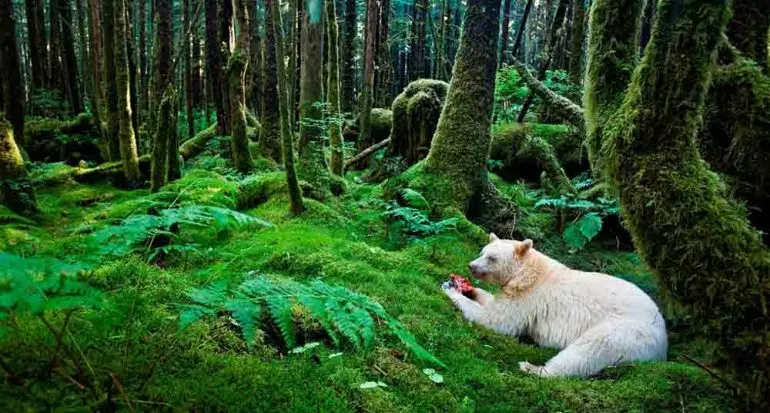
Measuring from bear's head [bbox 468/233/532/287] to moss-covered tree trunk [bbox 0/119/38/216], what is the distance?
678 cm

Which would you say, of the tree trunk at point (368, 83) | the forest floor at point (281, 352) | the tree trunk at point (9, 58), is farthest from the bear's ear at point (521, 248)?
the tree trunk at point (368, 83)

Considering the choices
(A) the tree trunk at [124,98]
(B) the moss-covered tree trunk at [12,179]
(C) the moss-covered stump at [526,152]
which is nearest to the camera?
(B) the moss-covered tree trunk at [12,179]

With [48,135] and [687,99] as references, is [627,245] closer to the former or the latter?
[687,99]

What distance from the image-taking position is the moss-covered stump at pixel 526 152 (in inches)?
484

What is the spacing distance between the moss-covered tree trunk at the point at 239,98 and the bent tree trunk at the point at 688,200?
822 centimetres

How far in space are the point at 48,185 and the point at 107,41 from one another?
346 cm

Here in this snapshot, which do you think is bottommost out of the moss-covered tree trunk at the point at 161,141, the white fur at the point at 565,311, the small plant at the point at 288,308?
the white fur at the point at 565,311

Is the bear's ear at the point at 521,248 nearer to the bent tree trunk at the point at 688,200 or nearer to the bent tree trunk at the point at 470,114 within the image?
the bent tree trunk at the point at 688,200

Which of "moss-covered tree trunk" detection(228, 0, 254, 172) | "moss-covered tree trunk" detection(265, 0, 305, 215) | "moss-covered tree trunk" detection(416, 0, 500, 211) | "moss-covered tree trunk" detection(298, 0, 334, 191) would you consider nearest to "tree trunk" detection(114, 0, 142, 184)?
"moss-covered tree trunk" detection(228, 0, 254, 172)

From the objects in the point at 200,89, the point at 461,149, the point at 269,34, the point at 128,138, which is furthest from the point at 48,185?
the point at 200,89

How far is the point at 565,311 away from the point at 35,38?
23440 millimetres

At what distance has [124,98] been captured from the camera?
10180 millimetres

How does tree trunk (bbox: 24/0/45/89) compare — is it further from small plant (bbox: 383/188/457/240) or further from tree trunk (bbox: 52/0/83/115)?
small plant (bbox: 383/188/457/240)

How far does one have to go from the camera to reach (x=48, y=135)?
17188 millimetres
